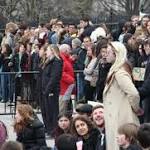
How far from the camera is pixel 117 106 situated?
9.41 meters

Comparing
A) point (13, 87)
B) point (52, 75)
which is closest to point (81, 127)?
point (52, 75)

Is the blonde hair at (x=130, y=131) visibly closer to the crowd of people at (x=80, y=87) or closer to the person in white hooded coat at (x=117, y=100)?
the crowd of people at (x=80, y=87)

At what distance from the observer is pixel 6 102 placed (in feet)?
57.9

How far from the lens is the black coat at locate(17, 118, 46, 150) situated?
9789mm

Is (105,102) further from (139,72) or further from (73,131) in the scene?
(139,72)

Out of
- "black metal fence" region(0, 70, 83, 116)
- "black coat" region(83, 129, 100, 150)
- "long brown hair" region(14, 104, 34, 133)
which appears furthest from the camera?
"black metal fence" region(0, 70, 83, 116)

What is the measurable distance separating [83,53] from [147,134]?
27.1 feet

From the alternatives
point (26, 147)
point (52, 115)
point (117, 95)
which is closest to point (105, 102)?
point (117, 95)

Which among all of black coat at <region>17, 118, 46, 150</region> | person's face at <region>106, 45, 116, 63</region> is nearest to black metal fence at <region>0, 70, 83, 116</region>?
black coat at <region>17, 118, 46, 150</region>

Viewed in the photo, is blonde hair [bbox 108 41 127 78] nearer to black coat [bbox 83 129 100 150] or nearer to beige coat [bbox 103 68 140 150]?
beige coat [bbox 103 68 140 150]

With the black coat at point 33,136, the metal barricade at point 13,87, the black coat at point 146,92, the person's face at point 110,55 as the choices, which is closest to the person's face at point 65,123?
the black coat at point 33,136

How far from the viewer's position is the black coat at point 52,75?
509 inches

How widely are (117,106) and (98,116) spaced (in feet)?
1.17

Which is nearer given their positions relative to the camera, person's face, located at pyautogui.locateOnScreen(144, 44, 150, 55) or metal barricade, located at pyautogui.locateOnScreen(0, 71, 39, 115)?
person's face, located at pyautogui.locateOnScreen(144, 44, 150, 55)
